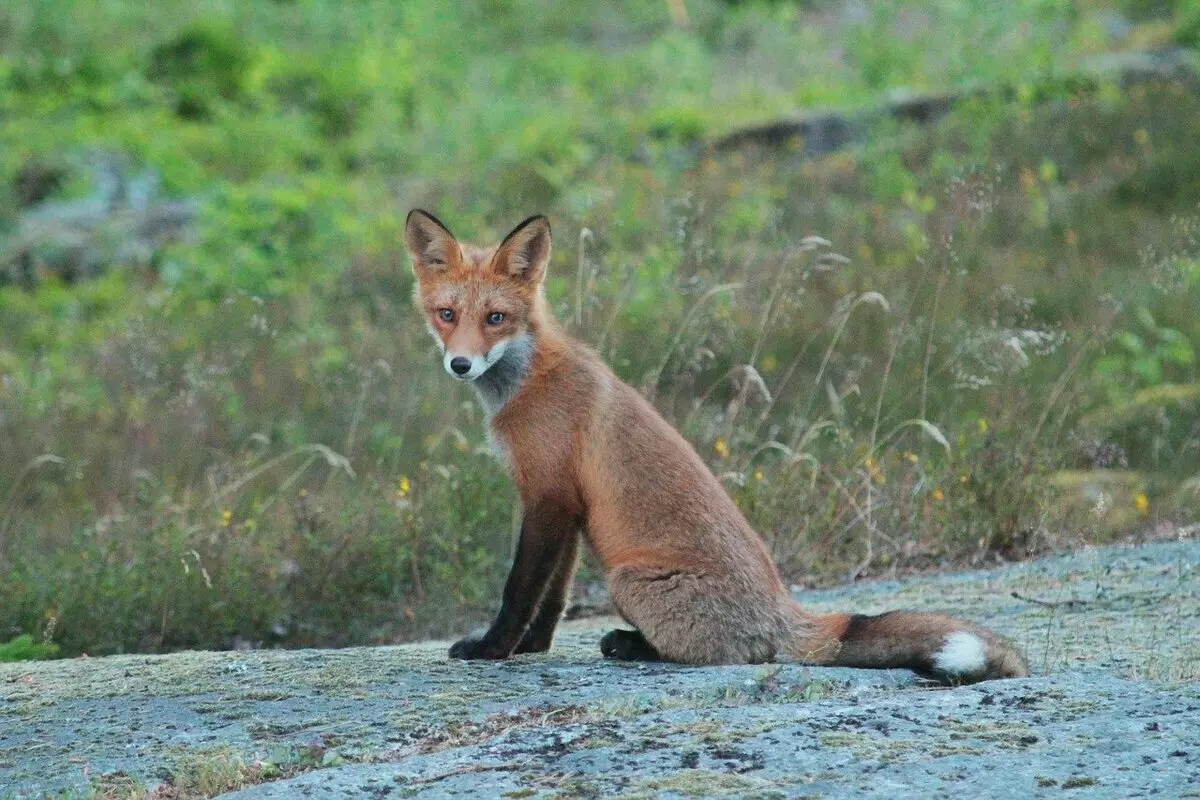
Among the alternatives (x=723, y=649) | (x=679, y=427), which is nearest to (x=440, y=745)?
(x=723, y=649)

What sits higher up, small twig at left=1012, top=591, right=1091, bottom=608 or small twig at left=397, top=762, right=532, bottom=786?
small twig at left=1012, top=591, right=1091, bottom=608

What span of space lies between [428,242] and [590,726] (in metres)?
2.67

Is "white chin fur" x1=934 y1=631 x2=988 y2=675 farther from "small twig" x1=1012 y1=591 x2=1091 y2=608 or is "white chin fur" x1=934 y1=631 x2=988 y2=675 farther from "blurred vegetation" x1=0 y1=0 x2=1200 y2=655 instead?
→ "blurred vegetation" x1=0 y1=0 x2=1200 y2=655

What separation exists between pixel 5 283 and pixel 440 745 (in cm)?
1290

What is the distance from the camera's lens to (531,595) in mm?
5391

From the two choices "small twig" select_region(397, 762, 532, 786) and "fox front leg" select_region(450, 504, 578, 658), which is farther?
"fox front leg" select_region(450, 504, 578, 658)

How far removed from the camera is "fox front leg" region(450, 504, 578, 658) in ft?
17.6

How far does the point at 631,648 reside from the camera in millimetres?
5340

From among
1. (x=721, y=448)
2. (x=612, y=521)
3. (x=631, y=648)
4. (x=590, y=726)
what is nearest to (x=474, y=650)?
(x=631, y=648)

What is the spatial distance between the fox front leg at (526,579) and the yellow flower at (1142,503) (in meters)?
4.03

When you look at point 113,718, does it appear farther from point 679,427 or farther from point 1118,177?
point 1118,177

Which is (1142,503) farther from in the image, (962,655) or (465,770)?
(465,770)

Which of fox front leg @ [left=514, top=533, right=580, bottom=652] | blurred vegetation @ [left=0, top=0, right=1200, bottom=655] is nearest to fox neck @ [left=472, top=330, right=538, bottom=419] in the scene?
fox front leg @ [left=514, top=533, right=580, bottom=652]

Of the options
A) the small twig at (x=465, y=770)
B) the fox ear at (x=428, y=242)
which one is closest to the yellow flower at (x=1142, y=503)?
the fox ear at (x=428, y=242)
